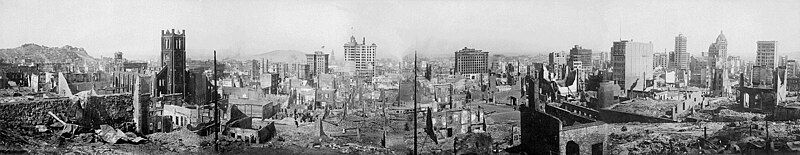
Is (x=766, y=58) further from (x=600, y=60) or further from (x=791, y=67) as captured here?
(x=600, y=60)

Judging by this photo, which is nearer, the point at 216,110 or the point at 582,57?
the point at 582,57

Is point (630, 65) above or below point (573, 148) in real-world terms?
above

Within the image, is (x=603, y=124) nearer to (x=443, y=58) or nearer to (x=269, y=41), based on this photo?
(x=443, y=58)

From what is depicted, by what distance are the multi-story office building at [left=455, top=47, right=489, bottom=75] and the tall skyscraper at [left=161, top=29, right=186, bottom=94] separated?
7.13 ft

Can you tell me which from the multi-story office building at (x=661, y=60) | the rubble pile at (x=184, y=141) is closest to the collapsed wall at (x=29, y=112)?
the rubble pile at (x=184, y=141)

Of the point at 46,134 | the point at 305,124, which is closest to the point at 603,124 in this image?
the point at 305,124

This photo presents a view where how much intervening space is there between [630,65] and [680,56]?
39cm

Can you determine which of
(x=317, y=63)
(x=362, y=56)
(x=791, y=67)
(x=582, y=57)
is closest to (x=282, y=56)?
(x=317, y=63)

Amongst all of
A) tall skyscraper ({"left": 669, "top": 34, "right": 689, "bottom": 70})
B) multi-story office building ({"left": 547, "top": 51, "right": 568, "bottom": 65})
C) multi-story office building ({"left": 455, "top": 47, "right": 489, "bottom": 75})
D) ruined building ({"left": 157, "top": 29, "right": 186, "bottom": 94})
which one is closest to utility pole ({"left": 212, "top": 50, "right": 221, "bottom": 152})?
ruined building ({"left": 157, "top": 29, "right": 186, "bottom": 94})

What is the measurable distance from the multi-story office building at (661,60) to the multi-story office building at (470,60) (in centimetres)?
114

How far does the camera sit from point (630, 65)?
436 centimetres

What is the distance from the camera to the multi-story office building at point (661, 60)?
4363 millimetres

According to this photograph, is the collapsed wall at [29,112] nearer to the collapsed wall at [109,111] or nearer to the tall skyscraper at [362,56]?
the collapsed wall at [109,111]

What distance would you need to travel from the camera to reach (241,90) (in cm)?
502
